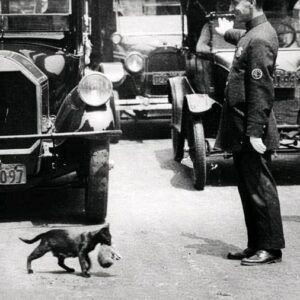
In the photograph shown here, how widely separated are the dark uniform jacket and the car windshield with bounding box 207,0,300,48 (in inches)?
151

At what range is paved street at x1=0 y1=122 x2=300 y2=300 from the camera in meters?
4.46

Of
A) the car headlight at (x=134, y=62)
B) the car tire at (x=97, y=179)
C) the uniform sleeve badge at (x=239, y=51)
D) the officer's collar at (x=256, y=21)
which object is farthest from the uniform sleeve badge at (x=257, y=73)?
the car headlight at (x=134, y=62)

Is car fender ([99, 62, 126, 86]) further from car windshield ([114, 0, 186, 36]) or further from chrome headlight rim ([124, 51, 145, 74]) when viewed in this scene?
car windshield ([114, 0, 186, 36])

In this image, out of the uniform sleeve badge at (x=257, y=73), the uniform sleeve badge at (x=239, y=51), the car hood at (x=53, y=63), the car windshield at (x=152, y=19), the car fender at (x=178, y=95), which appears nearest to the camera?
the uniform sleeve badge at (x=257, y=73)

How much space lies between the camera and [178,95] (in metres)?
9.35

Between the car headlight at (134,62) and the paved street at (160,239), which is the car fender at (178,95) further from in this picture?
the car headlight at (134,62)

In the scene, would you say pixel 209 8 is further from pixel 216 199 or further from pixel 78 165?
pixel 78 165

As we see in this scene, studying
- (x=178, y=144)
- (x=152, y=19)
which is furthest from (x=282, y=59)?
(x=152, y=19)

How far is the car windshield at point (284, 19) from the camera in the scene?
8.76 metres

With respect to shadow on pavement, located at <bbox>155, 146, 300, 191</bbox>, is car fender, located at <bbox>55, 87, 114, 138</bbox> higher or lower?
higher

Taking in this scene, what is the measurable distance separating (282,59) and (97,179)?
304 centimetres

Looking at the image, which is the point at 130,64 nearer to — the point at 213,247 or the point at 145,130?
the point at 145,130

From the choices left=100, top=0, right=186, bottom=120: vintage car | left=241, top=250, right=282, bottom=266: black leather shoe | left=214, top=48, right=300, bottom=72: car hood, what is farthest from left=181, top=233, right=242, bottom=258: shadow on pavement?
left=100, top=0, right=186, bottom=120: vintage car

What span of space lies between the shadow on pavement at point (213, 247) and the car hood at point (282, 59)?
2.94 m
